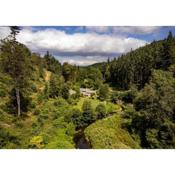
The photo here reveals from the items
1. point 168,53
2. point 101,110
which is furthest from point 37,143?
point 168,53

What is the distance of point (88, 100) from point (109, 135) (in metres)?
0.89

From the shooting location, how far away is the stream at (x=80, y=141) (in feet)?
22.9

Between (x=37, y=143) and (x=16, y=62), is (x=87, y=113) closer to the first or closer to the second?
(x=37, y=143)

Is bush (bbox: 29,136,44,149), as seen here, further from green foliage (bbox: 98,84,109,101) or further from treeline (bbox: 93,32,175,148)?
treeline (bbox: 93,32,175,148)

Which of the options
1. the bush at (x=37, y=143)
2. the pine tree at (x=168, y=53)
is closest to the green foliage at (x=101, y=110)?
the bush at (x=37, y=143)

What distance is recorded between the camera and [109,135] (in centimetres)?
727

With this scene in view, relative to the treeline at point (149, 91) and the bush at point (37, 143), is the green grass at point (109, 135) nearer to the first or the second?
the treeline at point (149, 91)

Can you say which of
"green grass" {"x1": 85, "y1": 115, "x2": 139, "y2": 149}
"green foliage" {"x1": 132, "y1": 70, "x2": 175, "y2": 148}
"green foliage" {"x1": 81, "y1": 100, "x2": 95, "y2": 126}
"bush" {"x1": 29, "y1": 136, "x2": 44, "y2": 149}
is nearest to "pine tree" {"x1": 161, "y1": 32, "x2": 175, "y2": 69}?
"green foliage" {"x1": 132, "y1": 70, "x2": 175, "y2": 148}

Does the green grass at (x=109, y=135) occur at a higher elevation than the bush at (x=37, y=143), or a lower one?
higher

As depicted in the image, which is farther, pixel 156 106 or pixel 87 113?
pixel 87 113

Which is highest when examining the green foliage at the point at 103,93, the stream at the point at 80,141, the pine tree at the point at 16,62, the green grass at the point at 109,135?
the pine tree at the point at 16,62

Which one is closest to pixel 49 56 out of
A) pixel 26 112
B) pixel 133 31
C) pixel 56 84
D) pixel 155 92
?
pixel 56 84

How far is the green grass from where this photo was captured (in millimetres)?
6934

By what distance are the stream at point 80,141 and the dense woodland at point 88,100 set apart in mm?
22
